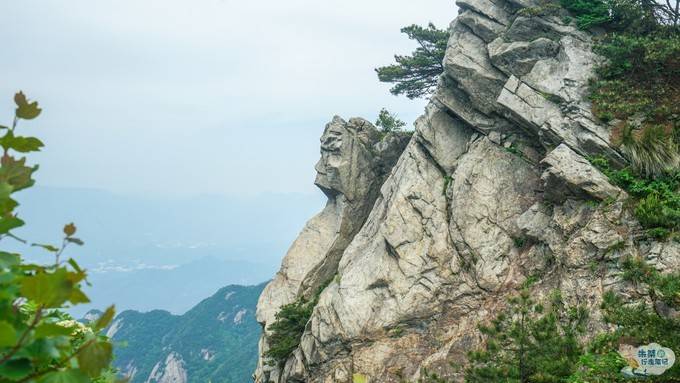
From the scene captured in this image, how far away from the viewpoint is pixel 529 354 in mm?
10141

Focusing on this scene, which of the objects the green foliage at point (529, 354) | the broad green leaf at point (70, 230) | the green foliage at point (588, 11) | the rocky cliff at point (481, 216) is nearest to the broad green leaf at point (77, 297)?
the broad green leaf at point (70, 230)

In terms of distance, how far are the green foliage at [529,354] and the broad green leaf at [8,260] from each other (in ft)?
32.3

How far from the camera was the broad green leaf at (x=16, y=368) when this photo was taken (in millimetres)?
1856

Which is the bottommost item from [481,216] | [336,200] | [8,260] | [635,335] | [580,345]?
[8,260]

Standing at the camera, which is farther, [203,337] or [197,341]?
[203,337]

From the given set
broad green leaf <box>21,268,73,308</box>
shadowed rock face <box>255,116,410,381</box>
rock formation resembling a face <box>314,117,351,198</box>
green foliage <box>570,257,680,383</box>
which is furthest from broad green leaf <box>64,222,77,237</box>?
rock formation resembling a face <box>314,117,351,198</box>

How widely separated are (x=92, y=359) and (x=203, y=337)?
328 feet

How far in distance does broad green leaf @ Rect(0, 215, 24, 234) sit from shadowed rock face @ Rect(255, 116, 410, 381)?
26114 mm

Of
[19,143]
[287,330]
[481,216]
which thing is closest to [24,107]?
[19,143]

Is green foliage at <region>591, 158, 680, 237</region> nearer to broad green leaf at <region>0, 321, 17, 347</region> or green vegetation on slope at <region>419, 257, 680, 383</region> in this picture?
green vegetation on slope at <region>419, 257, 680, 383</region>

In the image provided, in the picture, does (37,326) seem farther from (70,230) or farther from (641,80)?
(641,80)

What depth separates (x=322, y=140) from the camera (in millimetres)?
31250

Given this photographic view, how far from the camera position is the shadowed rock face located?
28172 mm

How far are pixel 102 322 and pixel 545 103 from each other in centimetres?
2062
